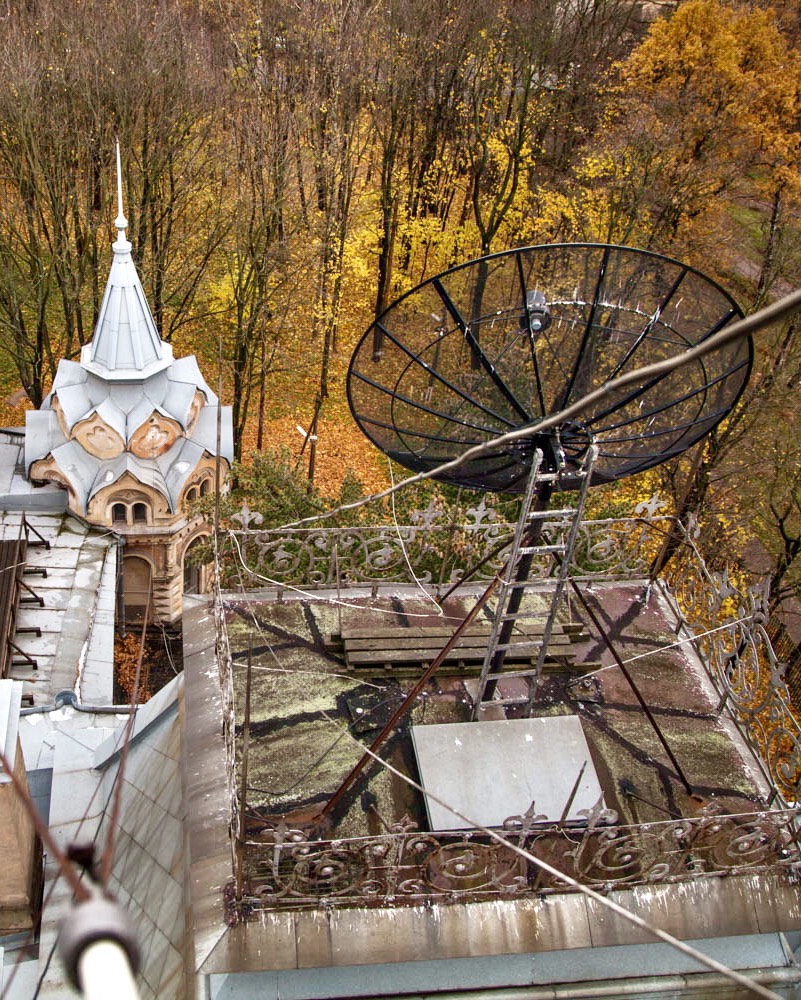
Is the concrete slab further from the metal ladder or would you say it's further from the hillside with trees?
the hillside with trees

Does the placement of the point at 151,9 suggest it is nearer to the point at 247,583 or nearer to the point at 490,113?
the point at 490,113

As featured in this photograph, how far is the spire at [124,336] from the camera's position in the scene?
76.3 ft

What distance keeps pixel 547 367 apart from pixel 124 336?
560 inches

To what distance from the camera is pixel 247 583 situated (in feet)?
43.6

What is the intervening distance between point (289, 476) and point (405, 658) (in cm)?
1001

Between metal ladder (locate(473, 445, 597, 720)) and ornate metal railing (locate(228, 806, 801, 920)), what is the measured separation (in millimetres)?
1787

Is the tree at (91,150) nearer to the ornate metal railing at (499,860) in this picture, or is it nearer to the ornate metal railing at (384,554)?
the ornate metal railing at (384,554)

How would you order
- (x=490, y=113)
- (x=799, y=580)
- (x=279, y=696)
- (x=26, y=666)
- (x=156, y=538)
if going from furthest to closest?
1. (x=490, y=113)
2. (x=156, y=538)
3. (x=799, y=580)
4. (x=26, y=666)
5. (x=279, y=696)

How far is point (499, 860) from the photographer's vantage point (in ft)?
31.1

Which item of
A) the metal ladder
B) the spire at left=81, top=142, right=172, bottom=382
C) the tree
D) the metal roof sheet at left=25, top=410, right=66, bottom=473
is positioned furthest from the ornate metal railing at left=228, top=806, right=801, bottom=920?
the tree

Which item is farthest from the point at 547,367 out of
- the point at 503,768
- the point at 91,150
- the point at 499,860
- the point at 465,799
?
the point at 91,150

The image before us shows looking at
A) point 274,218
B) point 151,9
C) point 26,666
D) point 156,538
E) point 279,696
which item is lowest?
point 279,696

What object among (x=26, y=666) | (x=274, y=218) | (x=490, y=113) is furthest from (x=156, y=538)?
(x=490, y=113)

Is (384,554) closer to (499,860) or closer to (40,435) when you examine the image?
(499,860)
